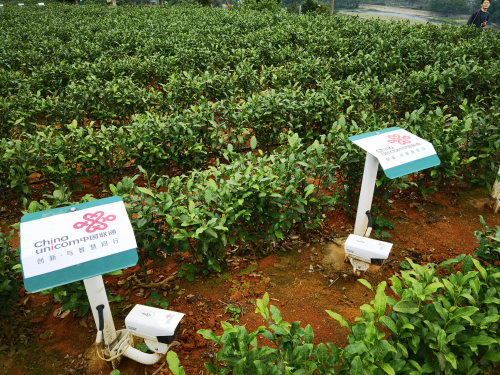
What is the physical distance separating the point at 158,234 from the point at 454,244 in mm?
2948

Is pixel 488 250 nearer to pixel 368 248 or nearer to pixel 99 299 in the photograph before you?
pixel 368 248

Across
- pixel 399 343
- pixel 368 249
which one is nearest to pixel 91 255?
pixel 399 343

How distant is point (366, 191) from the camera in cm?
304

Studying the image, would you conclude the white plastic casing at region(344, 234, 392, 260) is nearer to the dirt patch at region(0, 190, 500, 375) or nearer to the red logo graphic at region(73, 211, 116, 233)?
the dirt patch at region(0, 190, 500, 375)

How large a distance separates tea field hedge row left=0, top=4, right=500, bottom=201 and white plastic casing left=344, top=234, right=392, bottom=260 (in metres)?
0.99

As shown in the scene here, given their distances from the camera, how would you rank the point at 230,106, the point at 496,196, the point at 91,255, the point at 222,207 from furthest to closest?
1. the point at 230,106
2. the point at 496,196
3. the point at 222,207
4. the point at 91,255

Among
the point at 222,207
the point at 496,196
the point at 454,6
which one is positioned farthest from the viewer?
the point at 454,6

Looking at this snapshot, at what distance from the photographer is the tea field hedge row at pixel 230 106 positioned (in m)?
4.03

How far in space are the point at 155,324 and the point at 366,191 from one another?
2.03 m

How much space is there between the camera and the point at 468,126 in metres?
3.68

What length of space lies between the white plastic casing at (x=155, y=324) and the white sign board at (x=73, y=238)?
0.52 metres

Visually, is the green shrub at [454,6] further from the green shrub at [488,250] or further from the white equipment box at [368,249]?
the white equipment box at [368,249]

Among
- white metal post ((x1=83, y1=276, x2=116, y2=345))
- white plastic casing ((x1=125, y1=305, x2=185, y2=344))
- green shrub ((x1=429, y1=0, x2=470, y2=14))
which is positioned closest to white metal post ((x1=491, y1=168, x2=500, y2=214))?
white plastic casing ((x1=125, y1=305, x2=185, y2=344))

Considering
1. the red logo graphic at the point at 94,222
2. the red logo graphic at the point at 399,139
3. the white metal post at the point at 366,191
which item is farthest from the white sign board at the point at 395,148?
the red logo graphic at the point at 94,222
